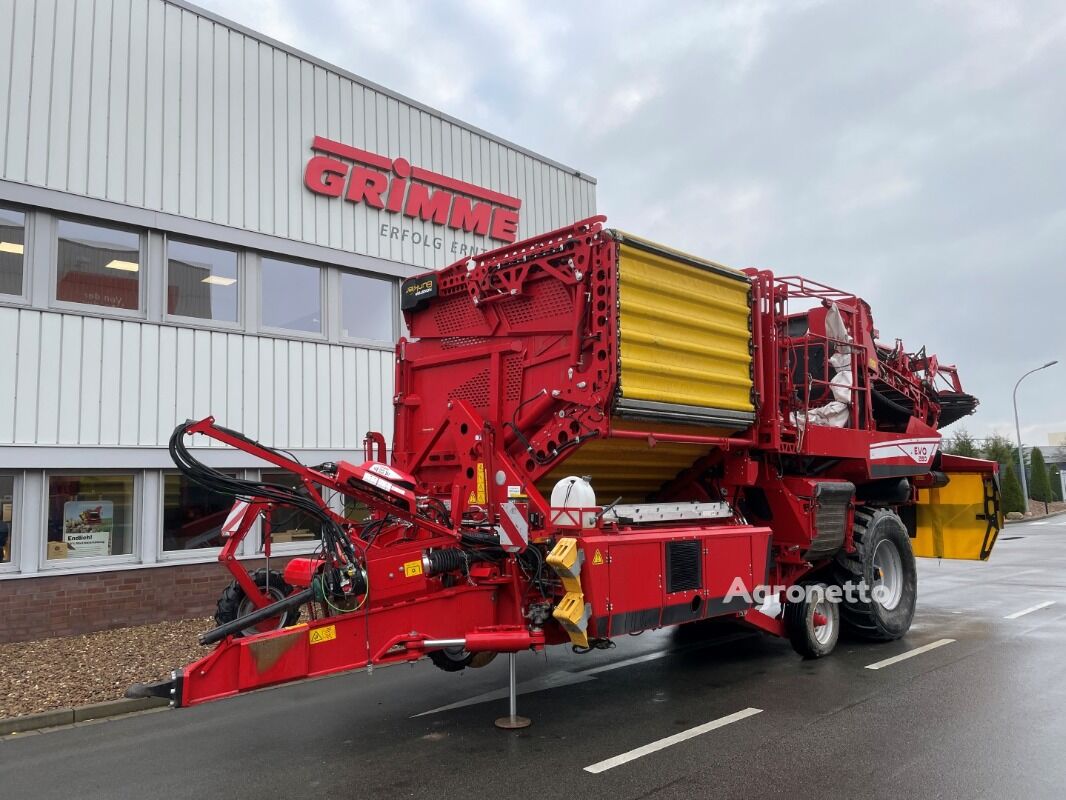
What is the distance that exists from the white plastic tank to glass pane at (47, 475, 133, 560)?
6.69 meters

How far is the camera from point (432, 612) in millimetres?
5578

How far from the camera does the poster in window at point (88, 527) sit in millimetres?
9508

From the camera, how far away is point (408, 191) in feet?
43.0

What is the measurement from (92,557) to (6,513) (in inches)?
41.0

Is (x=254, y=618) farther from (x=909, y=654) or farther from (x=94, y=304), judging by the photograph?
(x=94, y=304)

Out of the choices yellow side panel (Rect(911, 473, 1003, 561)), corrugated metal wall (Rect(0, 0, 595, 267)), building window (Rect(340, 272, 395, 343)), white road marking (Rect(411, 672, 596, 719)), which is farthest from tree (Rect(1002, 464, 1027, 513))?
white road marking (Rect(411, 672, 596, 719))

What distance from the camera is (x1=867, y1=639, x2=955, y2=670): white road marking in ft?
24.9

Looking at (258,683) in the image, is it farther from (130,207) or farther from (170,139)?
(170,139)

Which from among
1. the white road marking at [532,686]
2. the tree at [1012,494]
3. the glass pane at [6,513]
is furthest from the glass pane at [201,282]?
the tree at [1012,494]

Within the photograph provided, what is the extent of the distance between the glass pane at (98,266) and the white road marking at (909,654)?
362 inches

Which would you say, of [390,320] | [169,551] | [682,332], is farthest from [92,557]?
[682,332]

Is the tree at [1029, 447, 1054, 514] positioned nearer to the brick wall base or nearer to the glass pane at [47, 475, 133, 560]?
the brick wall base

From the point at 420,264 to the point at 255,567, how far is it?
5.36 metres

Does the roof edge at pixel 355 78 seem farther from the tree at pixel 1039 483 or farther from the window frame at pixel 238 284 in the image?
the tree at pixel 1039 483
